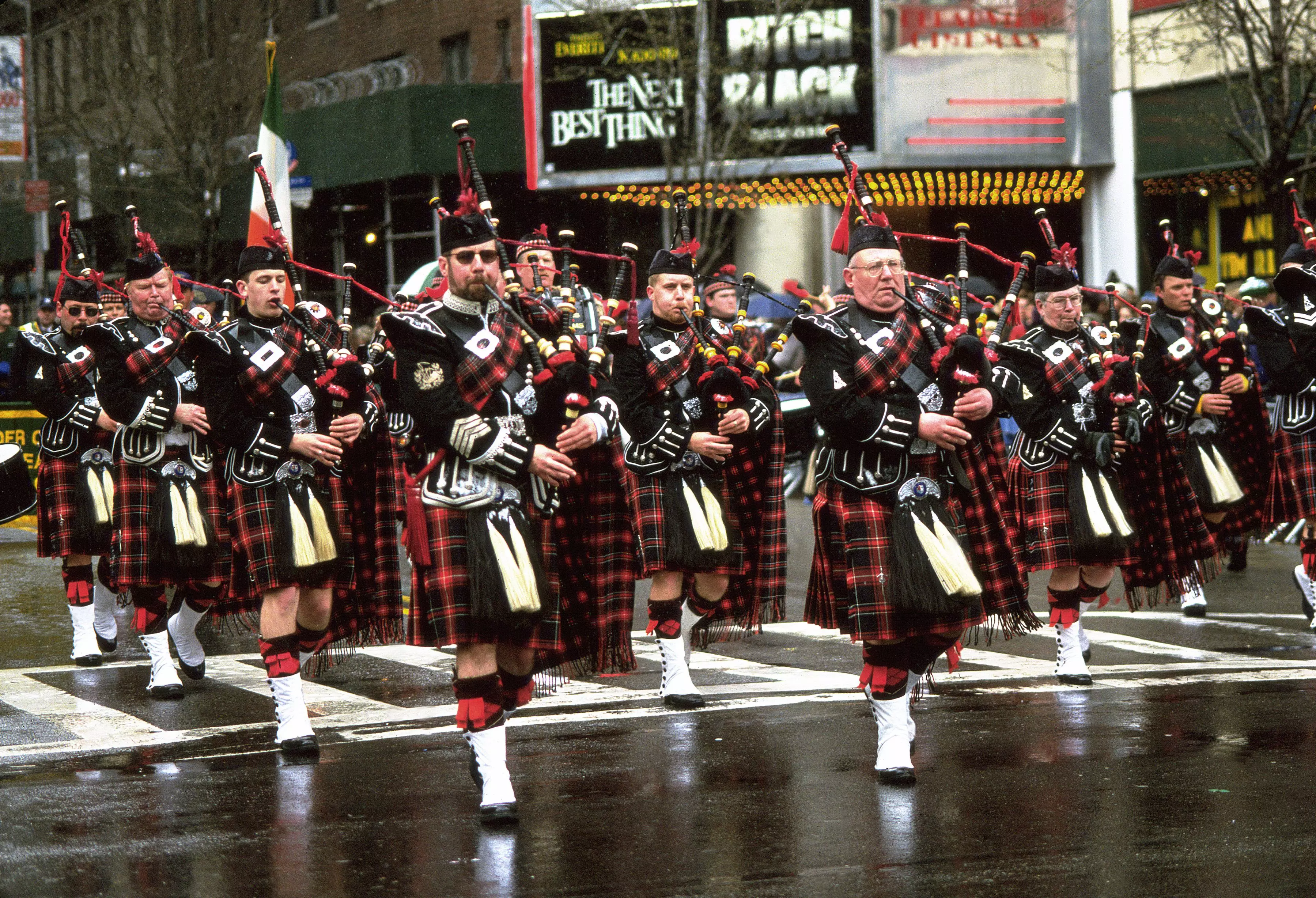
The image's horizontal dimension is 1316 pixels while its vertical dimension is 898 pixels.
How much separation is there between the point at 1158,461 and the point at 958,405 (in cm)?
345

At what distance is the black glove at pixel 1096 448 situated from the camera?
27.9ft

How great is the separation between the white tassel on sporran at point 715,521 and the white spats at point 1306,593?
11.6 feet

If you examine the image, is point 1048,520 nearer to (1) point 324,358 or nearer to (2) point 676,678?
(2) point 676,678

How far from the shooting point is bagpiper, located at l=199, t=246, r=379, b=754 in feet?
23.4

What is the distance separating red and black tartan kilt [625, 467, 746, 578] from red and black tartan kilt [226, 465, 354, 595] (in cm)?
140

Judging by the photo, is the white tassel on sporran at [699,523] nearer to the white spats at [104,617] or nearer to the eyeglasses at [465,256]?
the eyeglasses at [465,256]

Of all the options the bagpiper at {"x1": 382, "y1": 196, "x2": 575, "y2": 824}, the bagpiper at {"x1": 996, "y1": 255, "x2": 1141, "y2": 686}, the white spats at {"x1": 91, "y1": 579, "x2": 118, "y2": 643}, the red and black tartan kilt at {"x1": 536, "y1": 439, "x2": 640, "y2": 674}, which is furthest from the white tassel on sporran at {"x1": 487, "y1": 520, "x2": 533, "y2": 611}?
the white spats at {"x1": 91, "y1": 579, "x2": 118, "y2": 643}

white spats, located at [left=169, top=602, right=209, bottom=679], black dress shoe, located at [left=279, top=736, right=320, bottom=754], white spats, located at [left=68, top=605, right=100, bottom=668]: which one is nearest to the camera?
black dress shoe, located at [left=279, top=736, right=320, bottom=754]

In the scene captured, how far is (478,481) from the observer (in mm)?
5895

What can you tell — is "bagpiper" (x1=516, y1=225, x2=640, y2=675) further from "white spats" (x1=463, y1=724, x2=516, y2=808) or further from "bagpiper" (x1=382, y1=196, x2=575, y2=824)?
"white spats" (x1=463, y1=724, x2=516, y2=808)

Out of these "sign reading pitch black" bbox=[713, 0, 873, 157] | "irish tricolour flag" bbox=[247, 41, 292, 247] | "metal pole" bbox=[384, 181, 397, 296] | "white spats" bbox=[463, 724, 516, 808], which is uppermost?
"sign reading pitch black" bbox=[713, 0, 873, 157]

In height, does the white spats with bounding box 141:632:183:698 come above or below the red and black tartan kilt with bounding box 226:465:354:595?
below

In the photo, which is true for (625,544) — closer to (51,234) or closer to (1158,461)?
(1158,461)

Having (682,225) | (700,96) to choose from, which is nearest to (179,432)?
(682,225)
